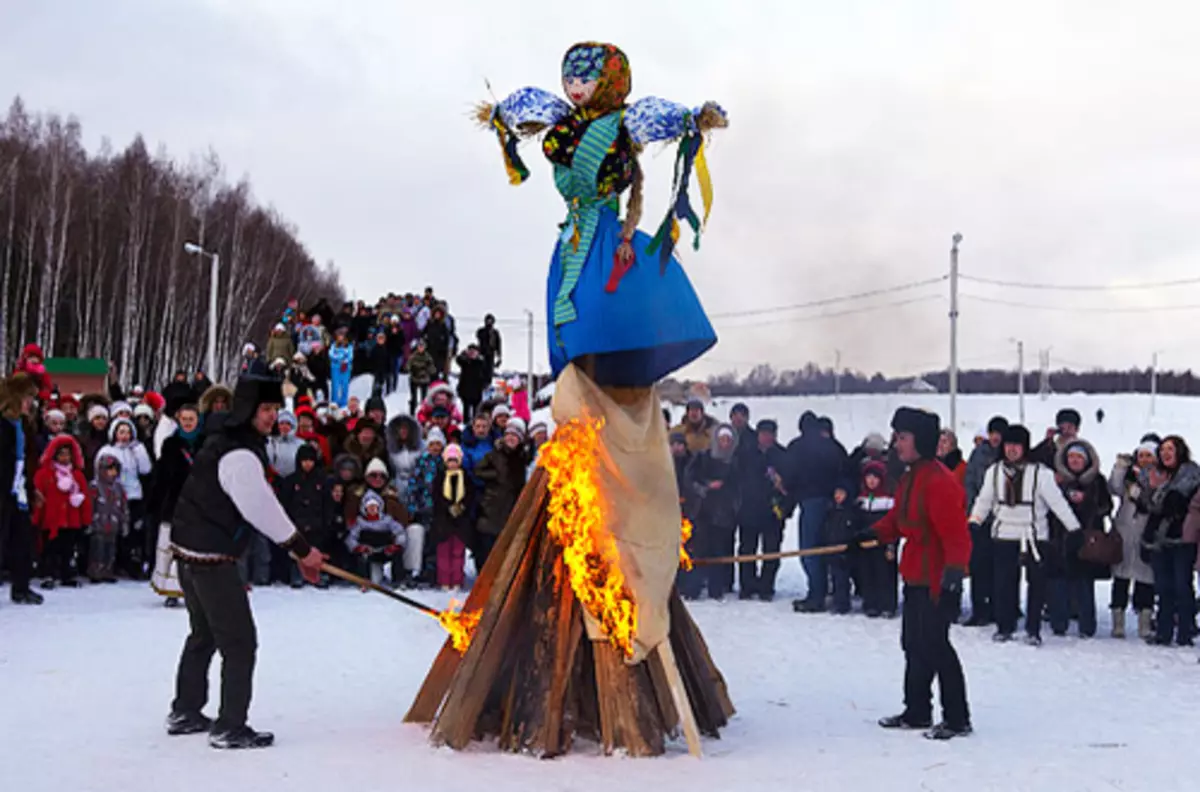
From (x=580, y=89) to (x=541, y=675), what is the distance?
114 inches

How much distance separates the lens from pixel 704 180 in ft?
19.6

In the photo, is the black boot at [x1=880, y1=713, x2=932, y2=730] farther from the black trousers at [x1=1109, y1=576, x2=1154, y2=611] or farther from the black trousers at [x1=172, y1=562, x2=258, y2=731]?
the black trousers at [x1=1109, y1=576, x2=1154, y2=611]

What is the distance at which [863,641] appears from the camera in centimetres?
995

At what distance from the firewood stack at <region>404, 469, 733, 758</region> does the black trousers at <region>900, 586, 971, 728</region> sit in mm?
1361

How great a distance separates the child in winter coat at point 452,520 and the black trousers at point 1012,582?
5.03 meters

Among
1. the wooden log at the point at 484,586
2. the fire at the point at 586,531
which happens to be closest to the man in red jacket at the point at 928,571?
the fire at the point at 586,531

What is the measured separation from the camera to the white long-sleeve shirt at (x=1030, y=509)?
10.4 m

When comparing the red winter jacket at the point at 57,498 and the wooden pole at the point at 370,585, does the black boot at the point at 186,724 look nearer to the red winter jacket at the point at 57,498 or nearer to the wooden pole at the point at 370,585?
the wooden pole at the point at 370,585

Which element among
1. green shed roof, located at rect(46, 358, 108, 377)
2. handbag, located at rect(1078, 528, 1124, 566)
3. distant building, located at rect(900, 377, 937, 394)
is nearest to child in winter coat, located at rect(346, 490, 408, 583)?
handbag, located at rect(1078, 528, 1124, 566)

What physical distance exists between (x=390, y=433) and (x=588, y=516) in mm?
7845

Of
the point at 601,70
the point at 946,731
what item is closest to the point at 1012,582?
the point at 946,731

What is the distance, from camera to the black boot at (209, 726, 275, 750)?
19.7ft

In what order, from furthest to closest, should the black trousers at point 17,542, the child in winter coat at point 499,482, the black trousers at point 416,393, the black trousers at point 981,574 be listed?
the black trousers at point 416,393, the child in winter coat at point 499,482, the black trousers at point 981,574, the black trousers at point 17,542

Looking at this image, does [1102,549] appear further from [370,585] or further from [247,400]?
[247,400]
